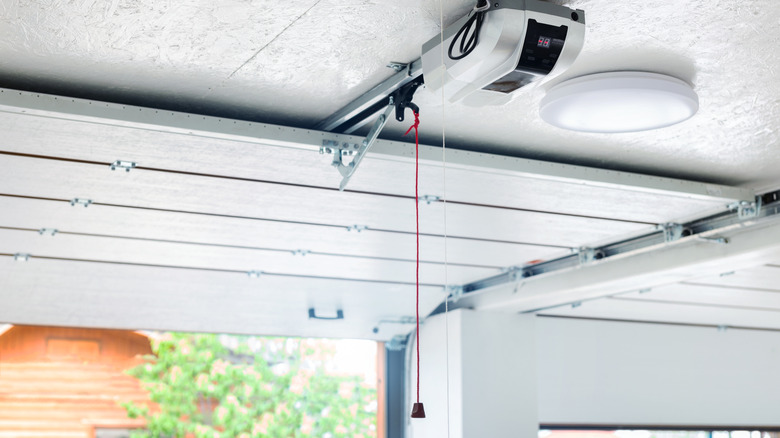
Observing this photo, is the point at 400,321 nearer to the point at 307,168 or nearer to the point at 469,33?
the point at 307,168

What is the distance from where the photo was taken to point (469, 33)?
279cm

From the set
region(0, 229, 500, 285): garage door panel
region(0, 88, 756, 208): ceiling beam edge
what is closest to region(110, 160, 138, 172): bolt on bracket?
region(0, 88, 756, 208): ceiling beam edge

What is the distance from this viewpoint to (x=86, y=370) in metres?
11.4

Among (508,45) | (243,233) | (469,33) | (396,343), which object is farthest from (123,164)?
(396,343)

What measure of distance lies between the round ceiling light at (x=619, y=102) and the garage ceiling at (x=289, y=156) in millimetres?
74

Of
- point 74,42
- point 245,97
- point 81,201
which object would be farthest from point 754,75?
point 81,201

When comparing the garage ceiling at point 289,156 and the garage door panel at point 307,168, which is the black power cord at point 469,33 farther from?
the garage door panel at point 307,168

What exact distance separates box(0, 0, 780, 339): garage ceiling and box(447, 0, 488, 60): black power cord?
9 cm

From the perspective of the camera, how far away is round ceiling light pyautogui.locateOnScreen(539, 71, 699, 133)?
320cm

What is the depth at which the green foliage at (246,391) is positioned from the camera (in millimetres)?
12930

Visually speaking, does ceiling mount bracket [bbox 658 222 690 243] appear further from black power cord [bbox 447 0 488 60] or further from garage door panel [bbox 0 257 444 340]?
black power cord [bbox 447 0 488 60]

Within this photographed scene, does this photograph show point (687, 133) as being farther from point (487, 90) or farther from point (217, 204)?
point (217, 204)

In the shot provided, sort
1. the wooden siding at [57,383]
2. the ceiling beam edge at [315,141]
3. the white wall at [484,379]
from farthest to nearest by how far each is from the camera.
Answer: the wooden siding at [57,383] → the white wall at [484,379] → the ceiling beam edge at [315,141]

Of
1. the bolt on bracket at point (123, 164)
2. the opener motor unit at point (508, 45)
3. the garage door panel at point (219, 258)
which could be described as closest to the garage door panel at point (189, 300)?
the garage door panel at point (219, 258)
